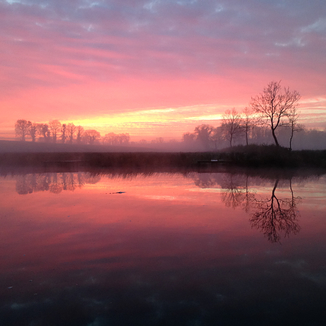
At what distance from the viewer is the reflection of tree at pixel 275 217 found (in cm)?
841

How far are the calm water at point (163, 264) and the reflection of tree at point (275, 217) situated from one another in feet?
0.12

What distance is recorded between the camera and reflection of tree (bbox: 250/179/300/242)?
27.6 feet

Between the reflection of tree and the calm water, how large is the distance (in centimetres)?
4

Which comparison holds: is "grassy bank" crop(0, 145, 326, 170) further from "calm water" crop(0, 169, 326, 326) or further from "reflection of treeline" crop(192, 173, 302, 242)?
"calm water" crop(0, 169, 326, 326)

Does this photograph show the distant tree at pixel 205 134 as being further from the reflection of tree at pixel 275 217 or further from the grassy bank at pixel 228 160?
the reflection of tree at pixel 275 217

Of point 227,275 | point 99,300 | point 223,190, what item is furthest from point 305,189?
point 99,300

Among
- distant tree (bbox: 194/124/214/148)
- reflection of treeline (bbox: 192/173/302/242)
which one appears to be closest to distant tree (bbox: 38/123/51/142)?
distant tree (bbox: 194/124/214/148)

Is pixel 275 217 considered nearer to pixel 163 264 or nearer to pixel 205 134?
pixel 163 264

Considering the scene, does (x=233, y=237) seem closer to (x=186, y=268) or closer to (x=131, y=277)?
(x=186, y=268)

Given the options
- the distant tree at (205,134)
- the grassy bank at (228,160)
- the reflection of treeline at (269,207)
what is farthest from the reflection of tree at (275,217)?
the distant tree at (205,134)

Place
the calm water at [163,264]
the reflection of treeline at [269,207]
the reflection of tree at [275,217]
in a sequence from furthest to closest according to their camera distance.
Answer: the reflection of treeline at [269,207]
the reflection of tree at [275,217]
the calm water at [163,264]

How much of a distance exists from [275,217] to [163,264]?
5.69 meters

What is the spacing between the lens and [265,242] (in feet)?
24.7

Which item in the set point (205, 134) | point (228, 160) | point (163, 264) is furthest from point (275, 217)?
point (205, 134)
